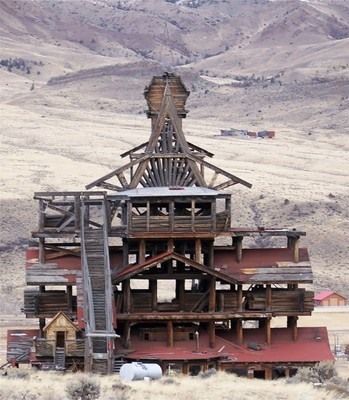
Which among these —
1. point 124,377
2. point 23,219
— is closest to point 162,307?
point 124,377

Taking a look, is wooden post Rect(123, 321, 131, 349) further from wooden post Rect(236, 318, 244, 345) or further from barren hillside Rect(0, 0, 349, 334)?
barren hillside Rect(0, 0, 349, 334)

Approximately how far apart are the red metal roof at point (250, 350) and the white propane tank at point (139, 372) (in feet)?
10.4

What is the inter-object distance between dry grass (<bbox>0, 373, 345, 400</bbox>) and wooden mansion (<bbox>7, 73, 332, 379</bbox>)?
4680 millimetres

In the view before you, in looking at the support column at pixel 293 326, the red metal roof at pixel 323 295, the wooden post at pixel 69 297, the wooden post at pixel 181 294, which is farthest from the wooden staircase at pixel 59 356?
the red metal roof at pixel 323 295

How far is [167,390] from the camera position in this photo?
70.6 ft

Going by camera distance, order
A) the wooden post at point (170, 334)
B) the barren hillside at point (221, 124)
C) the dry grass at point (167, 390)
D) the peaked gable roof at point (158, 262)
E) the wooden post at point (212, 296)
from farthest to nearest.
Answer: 1. the barren hillside at point (221, 124)
2. the wooden post at point (212, 296)
3. the wooden post at point (170, 334)
4. the peaked gable roof at point (158, 262)
5. the dry grass at point (167, 390)

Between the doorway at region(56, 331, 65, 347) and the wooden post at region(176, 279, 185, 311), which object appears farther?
the wooden post at region(176, 279, 185, 311)

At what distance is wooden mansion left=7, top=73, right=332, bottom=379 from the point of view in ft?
91.3

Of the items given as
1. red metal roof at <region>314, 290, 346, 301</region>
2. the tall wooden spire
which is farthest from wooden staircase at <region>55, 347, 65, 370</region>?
red metal roof at <region>314, 290, 346, 301</region>

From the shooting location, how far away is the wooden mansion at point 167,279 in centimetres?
2783

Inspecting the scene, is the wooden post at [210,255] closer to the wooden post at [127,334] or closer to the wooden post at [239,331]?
the wooden post at [239,331]

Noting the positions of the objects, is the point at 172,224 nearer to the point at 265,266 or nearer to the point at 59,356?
the point at 265,266

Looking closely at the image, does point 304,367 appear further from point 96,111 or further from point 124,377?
point 96,111

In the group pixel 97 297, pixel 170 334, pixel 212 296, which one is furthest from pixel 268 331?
pixel 97 297
